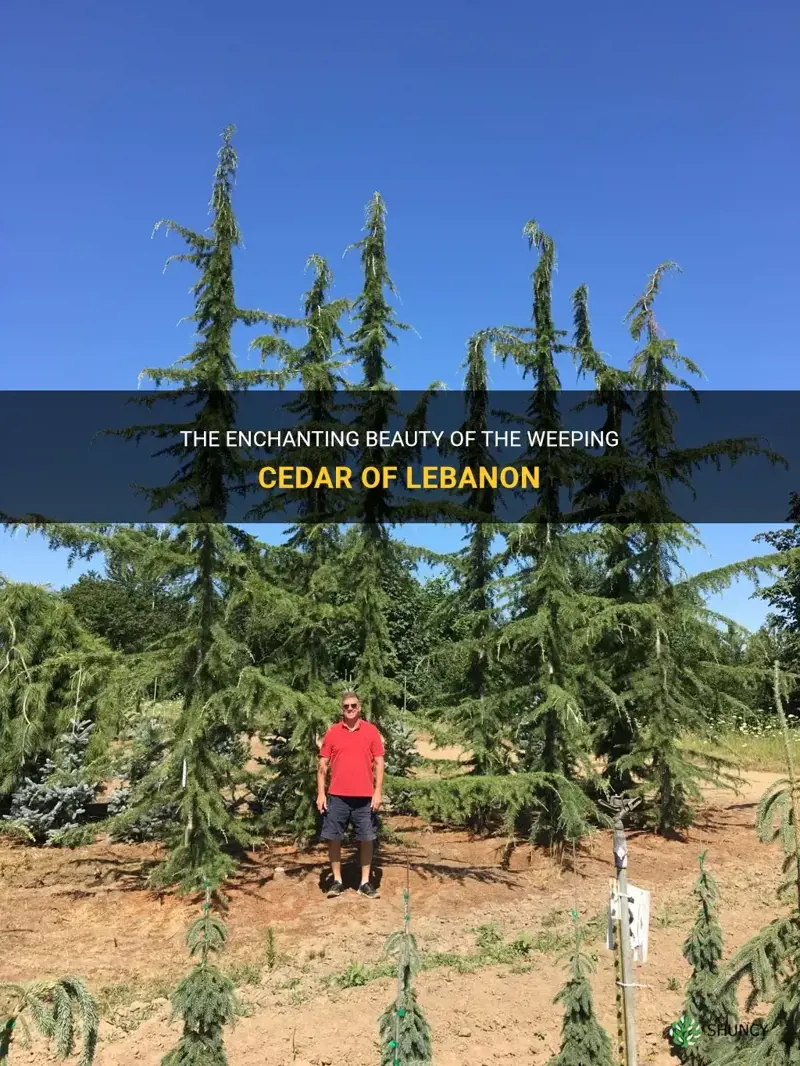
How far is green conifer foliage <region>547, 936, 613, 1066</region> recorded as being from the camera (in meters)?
3.60

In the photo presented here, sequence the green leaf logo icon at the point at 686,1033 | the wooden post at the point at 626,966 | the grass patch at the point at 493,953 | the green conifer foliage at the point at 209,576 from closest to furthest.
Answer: the wooden post at the point at 626,966 → the green leaf logo icon at the point at 686,1033 → the grass patch at the point at 493,953 → the green conifer foliage at the point at 209,576

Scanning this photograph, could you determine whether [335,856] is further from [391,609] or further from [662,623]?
[662,623]

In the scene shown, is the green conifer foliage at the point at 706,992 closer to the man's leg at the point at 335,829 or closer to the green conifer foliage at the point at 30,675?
the man's leg at the point at 335,829

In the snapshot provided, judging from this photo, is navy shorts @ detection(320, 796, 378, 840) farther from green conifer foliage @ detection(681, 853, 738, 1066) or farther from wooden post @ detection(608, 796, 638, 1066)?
wooden post @ detection(608, 796, 638, 1066)

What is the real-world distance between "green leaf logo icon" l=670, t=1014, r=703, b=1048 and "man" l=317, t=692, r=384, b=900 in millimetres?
3728

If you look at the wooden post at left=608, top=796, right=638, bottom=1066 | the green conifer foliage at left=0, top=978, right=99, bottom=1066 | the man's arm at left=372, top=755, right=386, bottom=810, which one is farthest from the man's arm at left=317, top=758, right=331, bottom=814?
the green conifer foliage at left=0, top=978, right=99, bottom=1066

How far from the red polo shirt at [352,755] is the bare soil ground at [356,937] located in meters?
1.16

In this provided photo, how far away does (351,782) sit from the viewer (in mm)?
7590

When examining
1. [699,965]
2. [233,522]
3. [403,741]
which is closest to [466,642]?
[403,741]

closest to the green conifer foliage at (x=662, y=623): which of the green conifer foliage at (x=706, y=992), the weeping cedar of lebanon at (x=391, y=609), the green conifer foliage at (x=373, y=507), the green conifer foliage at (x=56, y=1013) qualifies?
the weeping cedar of lebanon at (x=391, y=609)

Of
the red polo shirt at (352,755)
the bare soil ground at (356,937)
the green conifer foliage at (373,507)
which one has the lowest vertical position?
the bare soil ground at (356,937)

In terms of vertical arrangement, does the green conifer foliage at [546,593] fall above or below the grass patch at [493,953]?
above

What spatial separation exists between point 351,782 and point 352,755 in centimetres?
27

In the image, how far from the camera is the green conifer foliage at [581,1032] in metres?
3.60
